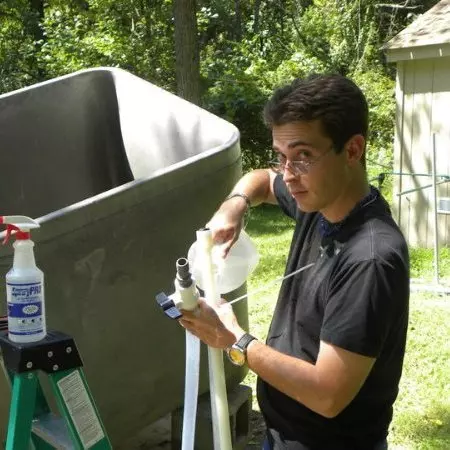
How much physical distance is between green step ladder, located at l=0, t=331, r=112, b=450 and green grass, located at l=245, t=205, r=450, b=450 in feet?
6.15

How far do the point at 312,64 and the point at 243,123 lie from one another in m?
4.85

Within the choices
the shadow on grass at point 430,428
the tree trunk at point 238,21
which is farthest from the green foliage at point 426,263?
the tree trunk at point 238,21

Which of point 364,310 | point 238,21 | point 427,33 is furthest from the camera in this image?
point 238,21

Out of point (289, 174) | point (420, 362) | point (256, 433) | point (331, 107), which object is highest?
point (331, 107)

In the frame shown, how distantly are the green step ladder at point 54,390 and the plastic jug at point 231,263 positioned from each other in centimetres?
46

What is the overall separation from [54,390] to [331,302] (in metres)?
0.59

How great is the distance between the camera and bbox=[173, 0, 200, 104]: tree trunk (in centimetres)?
777

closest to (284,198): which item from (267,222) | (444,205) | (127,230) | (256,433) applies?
(127,230)

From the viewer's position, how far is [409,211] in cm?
719

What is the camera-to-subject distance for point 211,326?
1.47 m

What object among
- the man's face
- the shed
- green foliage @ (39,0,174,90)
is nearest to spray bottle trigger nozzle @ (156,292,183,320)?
the man's face

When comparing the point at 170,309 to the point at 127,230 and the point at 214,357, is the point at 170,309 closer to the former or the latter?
the point at 214,357

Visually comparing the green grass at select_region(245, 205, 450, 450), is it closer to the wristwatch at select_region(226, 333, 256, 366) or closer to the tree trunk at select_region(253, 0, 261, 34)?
the wristwatch at select_region(226, 333, 256, 366)

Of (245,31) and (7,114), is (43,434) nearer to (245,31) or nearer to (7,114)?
(7,114)
